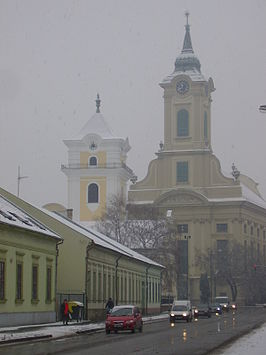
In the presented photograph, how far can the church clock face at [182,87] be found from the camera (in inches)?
5600

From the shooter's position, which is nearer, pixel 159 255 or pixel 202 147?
pixel 159 255

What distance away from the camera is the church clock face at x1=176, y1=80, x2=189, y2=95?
142 meters

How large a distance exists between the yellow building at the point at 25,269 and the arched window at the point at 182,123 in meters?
88.5

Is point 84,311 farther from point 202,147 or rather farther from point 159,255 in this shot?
point 202,147

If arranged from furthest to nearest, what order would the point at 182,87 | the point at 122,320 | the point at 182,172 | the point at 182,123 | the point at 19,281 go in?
the point at 182,87 < the point at 182,123 < the point at 182,172 < the point at 19,281 < the point at 122,320

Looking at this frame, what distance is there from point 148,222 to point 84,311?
47.9 m

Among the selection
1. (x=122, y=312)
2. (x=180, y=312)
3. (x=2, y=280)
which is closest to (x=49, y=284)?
(x=2, y=280)

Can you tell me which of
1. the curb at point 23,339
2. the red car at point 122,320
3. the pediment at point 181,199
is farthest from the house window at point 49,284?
the pediment at point 181,199

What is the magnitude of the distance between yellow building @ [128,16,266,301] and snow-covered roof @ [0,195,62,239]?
8357 centimetres

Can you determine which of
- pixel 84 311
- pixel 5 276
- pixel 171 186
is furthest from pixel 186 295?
pixel 5 276

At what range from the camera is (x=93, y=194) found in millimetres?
145500

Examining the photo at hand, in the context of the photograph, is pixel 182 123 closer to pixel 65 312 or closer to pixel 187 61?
pixel 187 61

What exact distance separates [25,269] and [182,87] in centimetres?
9711

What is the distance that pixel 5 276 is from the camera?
44.9m
